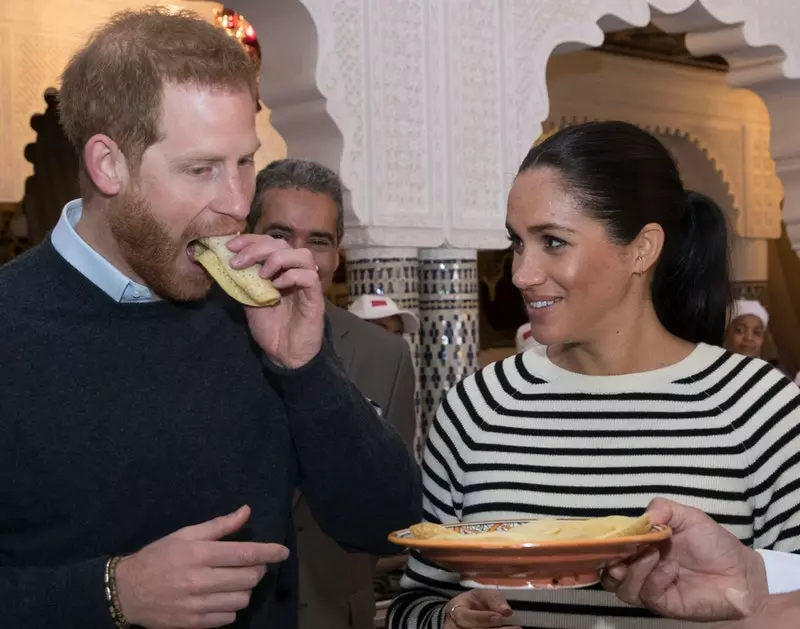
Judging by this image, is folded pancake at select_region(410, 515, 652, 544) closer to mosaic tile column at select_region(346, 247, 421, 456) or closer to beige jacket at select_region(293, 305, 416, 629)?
beige jacket at select_region(293, 305, 416, 629)

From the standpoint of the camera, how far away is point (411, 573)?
8.11 feet

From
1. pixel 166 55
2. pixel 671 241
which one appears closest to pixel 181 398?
pixel 166 55

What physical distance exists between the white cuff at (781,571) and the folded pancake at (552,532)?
38cm

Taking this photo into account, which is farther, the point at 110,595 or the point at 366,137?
the point at 366,137

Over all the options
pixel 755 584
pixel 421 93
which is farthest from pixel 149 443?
pixel 421 93

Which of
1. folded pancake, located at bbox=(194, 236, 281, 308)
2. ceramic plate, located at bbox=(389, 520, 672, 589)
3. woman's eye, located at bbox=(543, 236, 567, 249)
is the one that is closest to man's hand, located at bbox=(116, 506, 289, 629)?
ceramic plate, located at bbox=(389, 520, 672, 589)

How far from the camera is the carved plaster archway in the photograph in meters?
6.01

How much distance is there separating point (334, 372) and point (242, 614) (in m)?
0.44

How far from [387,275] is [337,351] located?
275cm

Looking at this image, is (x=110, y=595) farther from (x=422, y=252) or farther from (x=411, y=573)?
(x=422, y=252)

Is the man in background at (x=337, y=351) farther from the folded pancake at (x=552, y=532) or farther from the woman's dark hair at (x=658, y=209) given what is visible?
the folded pancake at (x=552, y=532)

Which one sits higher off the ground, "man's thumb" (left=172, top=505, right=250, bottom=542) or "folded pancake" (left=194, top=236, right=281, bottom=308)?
"folded pancake" (left=194, top=236, right=281, bottom=308)

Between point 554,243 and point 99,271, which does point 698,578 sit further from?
point 99,271

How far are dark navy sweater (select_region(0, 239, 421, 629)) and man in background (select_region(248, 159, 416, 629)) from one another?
113 cm
